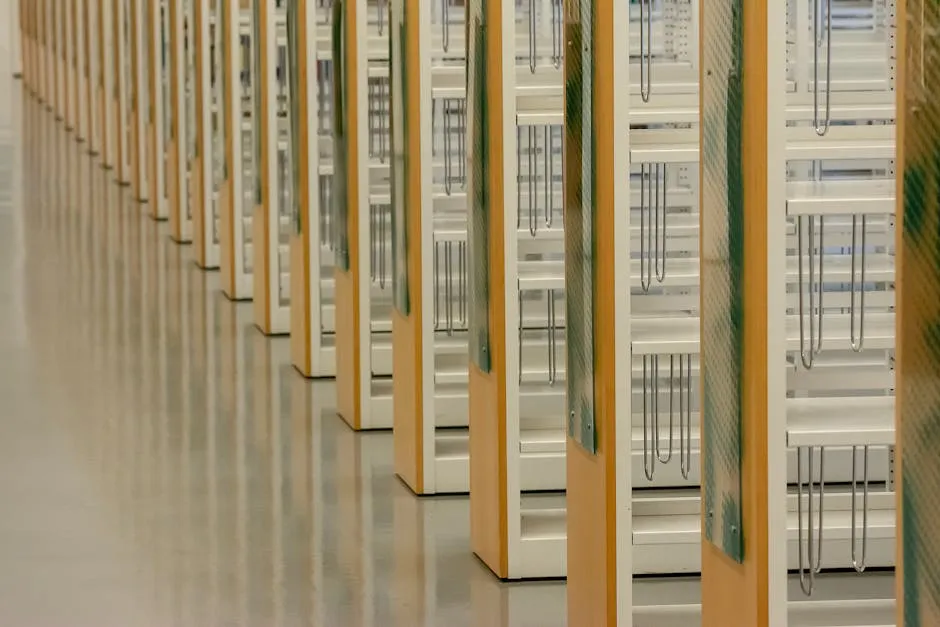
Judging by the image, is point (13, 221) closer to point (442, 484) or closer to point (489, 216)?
point (442, 484)

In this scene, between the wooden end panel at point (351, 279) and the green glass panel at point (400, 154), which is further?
the wooden end panel at point (351, 279)

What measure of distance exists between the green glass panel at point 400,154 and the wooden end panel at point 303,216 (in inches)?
59.1

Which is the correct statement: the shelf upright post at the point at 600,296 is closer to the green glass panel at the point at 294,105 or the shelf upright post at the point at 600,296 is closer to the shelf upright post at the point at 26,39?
the green glass panel at the point at 294,105

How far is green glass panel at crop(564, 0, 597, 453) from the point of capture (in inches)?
160

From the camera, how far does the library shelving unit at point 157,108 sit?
11.8 metres

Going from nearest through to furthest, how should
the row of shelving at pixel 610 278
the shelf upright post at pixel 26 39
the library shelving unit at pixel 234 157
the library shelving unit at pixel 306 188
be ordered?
the row of shelving at pixel 610 278, the library shelving unit at pixel 306 188, the library shelving unit at pixel 234 157, the shelf upright post at pixel 26 39

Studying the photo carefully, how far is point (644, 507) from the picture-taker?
16.0ft

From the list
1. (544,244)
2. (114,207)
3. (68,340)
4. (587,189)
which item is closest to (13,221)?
(114,207)

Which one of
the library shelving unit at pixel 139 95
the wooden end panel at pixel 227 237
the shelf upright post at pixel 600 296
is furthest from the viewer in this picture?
the library shelving unit at pixel 139 95

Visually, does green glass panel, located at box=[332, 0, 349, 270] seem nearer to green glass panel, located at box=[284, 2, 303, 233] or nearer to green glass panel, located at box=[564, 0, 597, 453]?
green glass panel, located at box=[284, 2, 303, 233]

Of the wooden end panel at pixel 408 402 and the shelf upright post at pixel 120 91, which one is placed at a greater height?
the shelf upright post at pixel 120 91

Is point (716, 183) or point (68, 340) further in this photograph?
point (68, 340)

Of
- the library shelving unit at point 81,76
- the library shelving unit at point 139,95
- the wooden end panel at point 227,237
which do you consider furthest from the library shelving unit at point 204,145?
the library shelving unit at point 81,76

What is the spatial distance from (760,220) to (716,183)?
170mm
